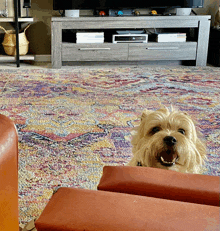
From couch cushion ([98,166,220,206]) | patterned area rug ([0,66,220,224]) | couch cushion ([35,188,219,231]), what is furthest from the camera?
patterned area rug ([0,66,220,224])

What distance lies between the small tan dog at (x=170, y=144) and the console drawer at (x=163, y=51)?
336 cm

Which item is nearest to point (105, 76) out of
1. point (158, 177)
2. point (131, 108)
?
point (131, 108)

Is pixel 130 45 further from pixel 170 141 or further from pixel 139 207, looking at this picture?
pixel 139 207


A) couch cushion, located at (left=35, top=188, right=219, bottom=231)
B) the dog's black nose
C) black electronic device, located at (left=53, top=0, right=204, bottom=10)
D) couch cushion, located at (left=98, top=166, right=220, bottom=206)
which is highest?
black electronic device, located at (left=53, top=0, right=204, bottom=10)

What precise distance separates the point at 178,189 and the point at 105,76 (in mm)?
3347

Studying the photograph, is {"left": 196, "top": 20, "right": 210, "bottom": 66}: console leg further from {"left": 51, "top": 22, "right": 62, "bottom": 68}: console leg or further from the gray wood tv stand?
{"left": 51, "top": 22, "right": 62, "bottom": 68}: console leg

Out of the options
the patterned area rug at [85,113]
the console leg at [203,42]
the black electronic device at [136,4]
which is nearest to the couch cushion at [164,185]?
the patterned area rug at [85,113]

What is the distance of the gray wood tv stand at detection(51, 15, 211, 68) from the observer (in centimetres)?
431

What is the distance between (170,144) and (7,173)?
0.59 meters

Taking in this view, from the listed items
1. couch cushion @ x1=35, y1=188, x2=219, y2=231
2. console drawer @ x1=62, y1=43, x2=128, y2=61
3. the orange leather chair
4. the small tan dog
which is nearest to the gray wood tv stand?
console drawer @ x1=62, y1=43, x2=128, y2=61

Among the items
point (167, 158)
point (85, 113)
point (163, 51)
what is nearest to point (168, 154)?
point (167, 158)

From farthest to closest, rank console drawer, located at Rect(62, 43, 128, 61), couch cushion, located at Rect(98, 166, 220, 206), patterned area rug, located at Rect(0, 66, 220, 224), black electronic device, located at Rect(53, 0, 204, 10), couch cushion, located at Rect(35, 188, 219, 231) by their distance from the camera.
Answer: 1. black electronic device, located at Rect(53, 0, 204, 10)
2. console drawer, located at Rect(62, 43, 128, 61)
3. patterned area rug, located at Rect(0, 66, 220, 224)
4. couch cushion, located at Rect(98, 166, 220, 206)
5. couch cushion, located at Rect(35, 188, 219, 231)

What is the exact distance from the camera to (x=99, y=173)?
65.2 inches

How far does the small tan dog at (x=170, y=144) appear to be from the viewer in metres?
1.11
